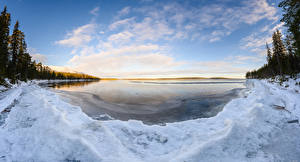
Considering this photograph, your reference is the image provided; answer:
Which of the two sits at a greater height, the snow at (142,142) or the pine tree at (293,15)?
the pine tree at (293,15)

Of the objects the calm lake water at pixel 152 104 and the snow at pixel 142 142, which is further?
the calm lake water at pixel 152 104

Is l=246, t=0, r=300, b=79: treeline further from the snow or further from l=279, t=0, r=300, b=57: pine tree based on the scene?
the snow

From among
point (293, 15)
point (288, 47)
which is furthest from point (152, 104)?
point (288, 47)

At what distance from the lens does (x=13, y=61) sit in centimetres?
2930

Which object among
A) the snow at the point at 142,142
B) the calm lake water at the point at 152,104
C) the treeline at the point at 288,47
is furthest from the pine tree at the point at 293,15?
the snow at the point at 142,142

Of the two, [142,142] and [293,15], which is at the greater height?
[293,15]

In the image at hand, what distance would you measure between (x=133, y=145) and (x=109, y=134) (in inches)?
37.8

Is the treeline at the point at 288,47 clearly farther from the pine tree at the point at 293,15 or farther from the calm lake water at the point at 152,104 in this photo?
the calm lake water at the point at 152,104

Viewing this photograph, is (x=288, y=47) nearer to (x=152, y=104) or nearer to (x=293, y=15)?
(x=293, y=15)

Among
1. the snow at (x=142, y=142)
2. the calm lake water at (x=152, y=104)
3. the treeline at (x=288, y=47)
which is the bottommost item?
the calm lake water at (x=152, y=104)

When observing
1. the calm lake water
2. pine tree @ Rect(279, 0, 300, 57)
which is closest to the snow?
the calm lake water

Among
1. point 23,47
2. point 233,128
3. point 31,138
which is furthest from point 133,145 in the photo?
point 23,47

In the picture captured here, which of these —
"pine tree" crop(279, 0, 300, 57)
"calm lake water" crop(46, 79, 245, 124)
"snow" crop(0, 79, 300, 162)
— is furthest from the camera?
"pine tree" crop(279, 0, 300, 57)

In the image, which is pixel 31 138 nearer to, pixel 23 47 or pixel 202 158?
pixel 202 158
